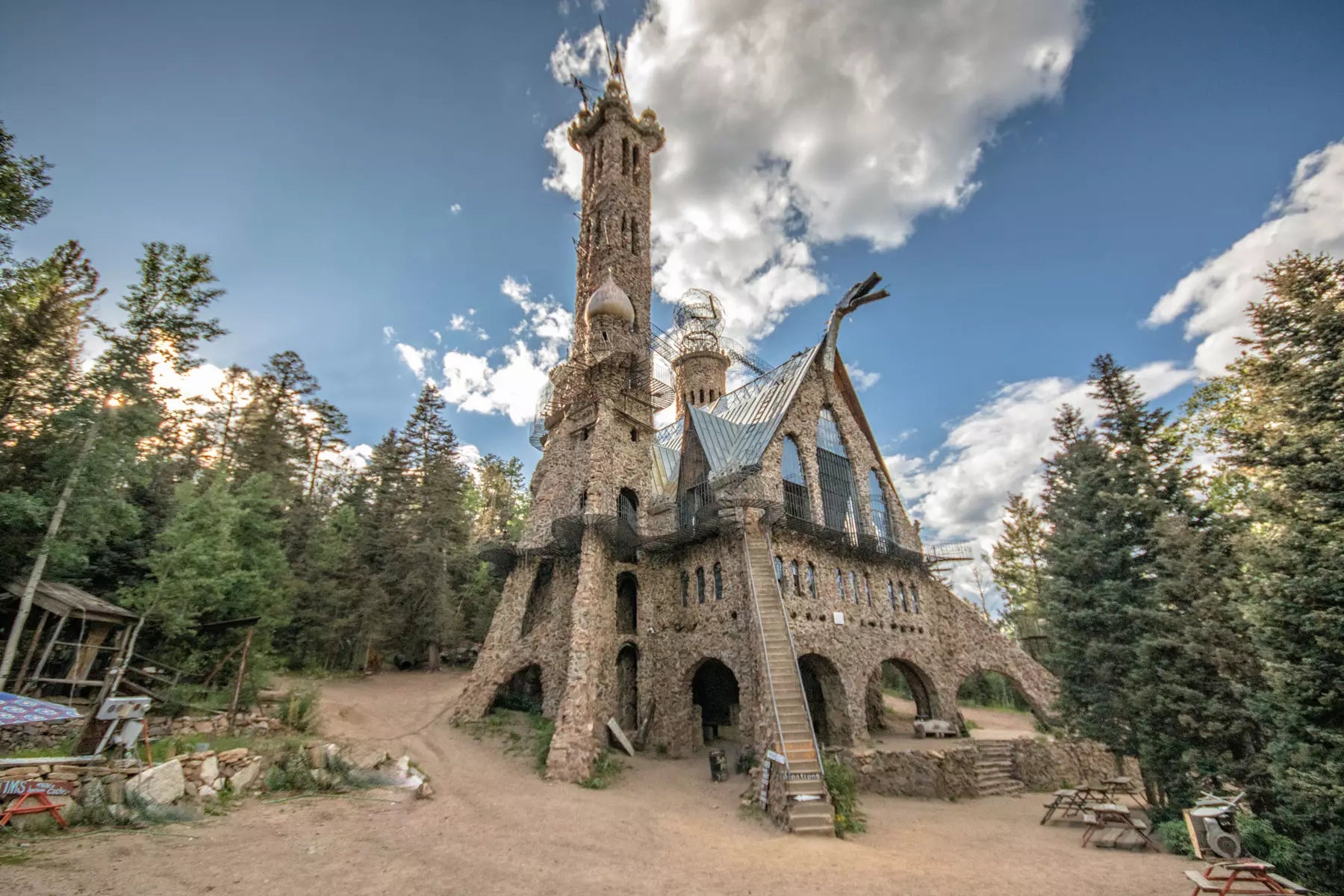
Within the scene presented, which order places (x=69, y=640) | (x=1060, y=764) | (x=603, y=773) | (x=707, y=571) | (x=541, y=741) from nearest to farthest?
(x=69, y=640) < (x=603, y=773) < (x=541, y=741) < (x=1060, y=764) < (x=707, y=571)

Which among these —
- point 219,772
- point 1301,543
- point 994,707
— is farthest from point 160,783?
point 994,707

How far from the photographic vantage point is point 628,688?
19.4m

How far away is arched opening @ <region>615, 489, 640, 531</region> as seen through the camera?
20.3 metres

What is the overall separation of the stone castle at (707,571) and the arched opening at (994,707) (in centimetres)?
320

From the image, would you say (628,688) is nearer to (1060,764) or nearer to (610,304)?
(1060,764)

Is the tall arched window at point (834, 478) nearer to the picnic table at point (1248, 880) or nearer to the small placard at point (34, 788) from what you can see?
the picnic table at point (1248, 880)

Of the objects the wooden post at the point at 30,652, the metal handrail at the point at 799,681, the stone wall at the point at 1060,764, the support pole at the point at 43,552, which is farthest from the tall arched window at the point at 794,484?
the wooden post at the point at 30,652

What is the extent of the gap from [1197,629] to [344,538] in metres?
31.9

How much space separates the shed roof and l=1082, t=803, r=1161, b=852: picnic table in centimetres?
2297

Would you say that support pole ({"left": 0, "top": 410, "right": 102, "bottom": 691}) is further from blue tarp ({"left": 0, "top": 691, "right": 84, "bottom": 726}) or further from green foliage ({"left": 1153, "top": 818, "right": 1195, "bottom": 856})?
green foliage ({"left": 1153, "top": 818, "right": 1195, "bottom": 856})

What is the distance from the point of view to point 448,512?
28.3 m

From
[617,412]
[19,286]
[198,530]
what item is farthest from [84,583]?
[617,412]

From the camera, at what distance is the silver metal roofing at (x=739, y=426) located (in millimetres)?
20875

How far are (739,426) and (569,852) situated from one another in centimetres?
1659
